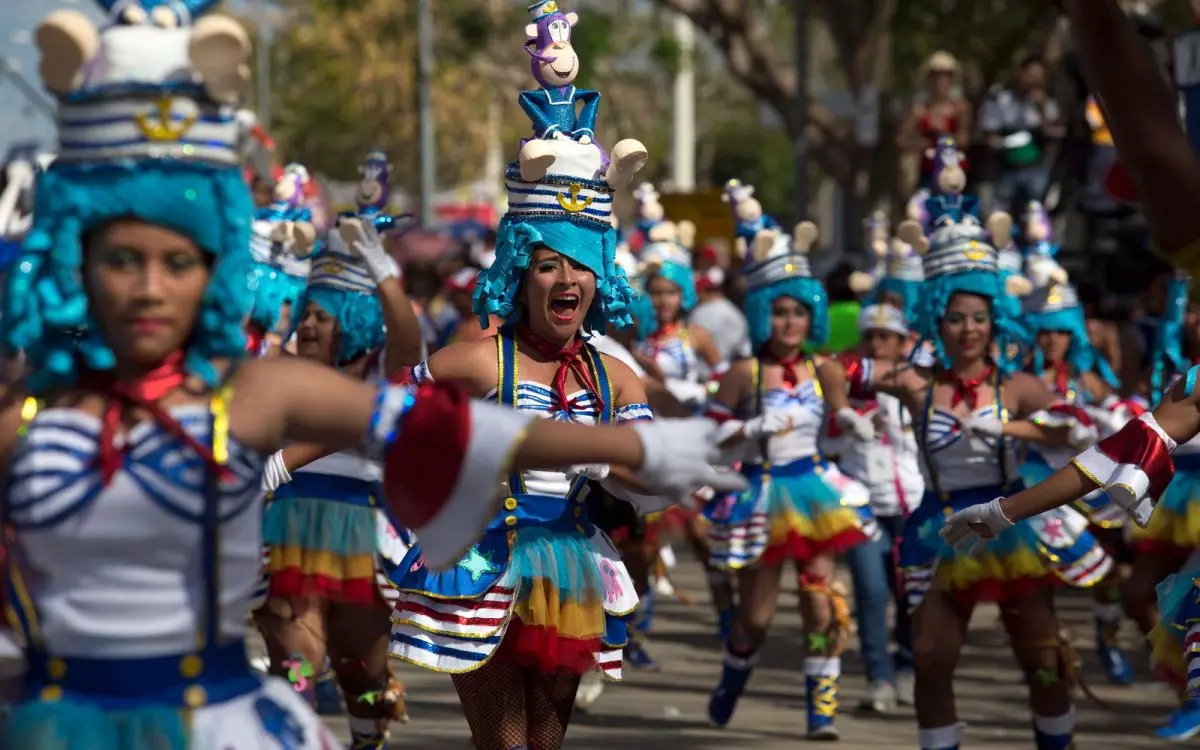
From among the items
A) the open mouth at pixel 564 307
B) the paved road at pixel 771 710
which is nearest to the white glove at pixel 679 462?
the open mouth at pixel 564 307

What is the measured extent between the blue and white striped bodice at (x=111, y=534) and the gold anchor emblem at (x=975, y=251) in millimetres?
5943

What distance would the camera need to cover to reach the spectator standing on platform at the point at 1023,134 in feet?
68.4

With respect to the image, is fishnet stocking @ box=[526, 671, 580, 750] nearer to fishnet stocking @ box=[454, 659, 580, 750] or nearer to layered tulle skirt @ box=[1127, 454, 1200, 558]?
fishnet stocking @ box=[454, 659, 580, 750]

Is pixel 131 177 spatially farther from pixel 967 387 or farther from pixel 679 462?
pixel 967 387

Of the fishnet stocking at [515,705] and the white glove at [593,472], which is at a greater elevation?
the white glove at [593,472]

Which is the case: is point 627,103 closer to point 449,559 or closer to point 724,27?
point 724,27

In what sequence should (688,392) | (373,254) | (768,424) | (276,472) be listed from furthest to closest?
(688,392) < (768,424) < (373,254) < (276,472)

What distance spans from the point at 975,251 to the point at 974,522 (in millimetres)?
3003

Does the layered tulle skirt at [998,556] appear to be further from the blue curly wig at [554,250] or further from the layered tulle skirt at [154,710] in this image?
the layered tulle skirt at [154,710]

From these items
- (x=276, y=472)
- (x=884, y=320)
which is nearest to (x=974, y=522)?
(x=276, y=472)

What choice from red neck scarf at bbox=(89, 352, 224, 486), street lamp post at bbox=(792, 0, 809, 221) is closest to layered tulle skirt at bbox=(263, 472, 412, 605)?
red neck scarf at bbox=(89, 352, 224, 486)

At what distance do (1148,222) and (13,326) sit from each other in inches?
88.2

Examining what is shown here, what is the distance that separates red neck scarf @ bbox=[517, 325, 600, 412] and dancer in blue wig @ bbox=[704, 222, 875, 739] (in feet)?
11.0

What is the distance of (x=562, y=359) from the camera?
23.8 feet
